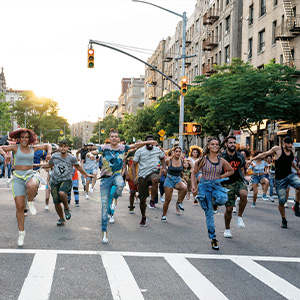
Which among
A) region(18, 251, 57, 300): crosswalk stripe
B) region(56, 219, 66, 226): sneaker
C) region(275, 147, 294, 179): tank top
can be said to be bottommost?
region(56, 219, 66, 226): sneaker

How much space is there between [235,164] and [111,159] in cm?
244

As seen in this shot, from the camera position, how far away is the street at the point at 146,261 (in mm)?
5023

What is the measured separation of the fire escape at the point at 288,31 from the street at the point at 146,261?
2328cm

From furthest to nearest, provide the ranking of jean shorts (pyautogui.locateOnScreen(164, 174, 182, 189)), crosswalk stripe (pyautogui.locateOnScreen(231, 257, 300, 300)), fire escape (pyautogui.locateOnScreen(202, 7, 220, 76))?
fire escape (pyautogui.locateOnScreen(202, 7, 220, 76)) < jean shorts (pyautogui.locateOnScreen(164, 174, 182, 189)) < crosswalk stripe (pyautogui.locateOnScreen(231, 257, 300, 300))

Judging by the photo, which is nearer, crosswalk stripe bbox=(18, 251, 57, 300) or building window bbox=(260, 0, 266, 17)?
crosswalk stripe bbox=(18, 251, 57, 300)

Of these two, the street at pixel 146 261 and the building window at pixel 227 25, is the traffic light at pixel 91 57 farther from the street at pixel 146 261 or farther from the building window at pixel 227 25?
the building window at pixel 227 25

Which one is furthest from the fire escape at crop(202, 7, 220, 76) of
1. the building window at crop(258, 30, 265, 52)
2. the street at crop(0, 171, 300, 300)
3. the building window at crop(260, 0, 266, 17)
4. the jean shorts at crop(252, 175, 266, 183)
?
the street at crop(0, 171, 300, 300)

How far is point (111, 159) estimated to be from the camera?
8.12 meters

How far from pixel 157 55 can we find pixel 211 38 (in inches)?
1401

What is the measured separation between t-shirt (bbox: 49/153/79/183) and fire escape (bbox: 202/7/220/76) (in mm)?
37946

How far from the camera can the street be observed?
16.5 feet

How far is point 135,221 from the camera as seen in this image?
10281mm

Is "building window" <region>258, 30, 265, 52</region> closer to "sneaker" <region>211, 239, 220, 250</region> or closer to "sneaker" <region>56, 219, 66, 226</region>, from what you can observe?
"sneaker" <region>56, 219, 66, 226</region>

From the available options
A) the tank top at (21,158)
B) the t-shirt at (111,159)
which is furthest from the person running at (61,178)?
the tank top at (21,158)
